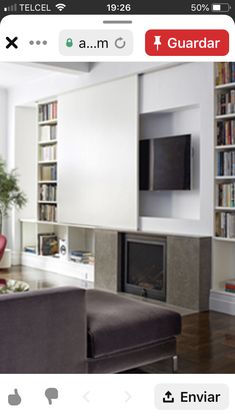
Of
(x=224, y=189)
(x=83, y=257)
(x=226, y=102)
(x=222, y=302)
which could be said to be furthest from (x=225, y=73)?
(x=83, y=257)

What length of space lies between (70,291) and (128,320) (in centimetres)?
49

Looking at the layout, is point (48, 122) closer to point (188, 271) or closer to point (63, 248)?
point (63, 248)

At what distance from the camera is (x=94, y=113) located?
5379 millimetres

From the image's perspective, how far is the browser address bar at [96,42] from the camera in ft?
2.62

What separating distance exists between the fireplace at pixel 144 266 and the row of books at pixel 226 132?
110 cm

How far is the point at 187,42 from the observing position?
0.79 meters

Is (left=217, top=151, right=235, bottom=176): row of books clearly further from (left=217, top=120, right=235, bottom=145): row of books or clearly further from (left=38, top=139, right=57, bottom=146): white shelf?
(left=38, top=139, right=57, bottom=146): white shelf

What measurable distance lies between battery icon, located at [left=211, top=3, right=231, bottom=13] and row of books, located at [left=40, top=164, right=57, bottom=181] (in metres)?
5.56

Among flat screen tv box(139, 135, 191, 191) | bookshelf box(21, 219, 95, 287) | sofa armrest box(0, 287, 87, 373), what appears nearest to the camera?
sofa armrest box(0, 287, 87, 373)

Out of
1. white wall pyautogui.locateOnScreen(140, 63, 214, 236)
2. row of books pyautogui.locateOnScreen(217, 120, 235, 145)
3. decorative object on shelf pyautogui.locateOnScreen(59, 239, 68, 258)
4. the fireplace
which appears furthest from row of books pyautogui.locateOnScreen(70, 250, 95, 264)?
row of books pyautogui.locateOnScreen(217, 120, 235, 145)

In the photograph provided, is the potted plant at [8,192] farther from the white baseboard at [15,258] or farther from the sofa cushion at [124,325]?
the sofa cushion at [124,325]

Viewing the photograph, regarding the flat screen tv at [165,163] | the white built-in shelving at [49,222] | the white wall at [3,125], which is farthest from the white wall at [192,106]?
the white wall at [3,125]

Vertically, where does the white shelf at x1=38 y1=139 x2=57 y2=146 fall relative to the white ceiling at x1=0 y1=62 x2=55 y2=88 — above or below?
below

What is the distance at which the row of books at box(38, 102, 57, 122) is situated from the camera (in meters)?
6.20
